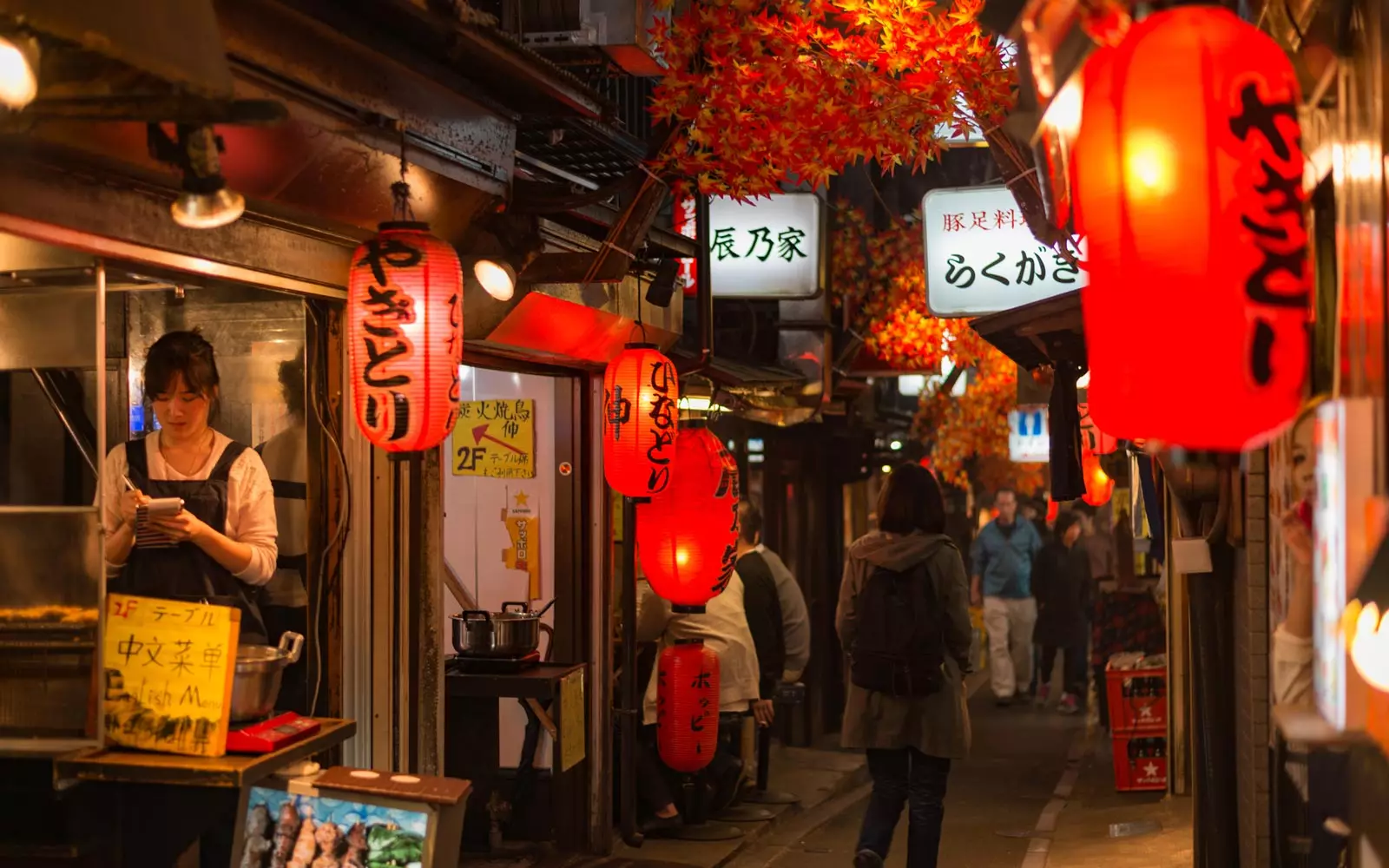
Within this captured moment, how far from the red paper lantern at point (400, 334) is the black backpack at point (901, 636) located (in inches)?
146

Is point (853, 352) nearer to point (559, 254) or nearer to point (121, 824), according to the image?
point (559, 254)

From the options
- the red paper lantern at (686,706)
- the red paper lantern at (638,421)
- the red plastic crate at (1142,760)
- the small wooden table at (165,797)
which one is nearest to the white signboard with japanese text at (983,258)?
the red paper lantern at (638,421)

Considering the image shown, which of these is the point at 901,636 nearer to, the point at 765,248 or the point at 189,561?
the point at 189,561

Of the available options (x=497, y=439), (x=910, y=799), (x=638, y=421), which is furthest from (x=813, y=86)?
(x=910, y=799)

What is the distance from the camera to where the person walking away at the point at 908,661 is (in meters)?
9.38

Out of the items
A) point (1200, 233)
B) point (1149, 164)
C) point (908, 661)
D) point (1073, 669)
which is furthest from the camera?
point (1073, 669)

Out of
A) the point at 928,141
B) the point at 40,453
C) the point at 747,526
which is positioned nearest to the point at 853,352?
the point at 747,526

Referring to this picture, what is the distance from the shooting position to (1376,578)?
392 cm

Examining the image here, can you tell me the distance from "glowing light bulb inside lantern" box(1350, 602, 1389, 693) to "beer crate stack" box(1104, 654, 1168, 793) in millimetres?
10610

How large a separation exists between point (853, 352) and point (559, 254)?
33.3 feet

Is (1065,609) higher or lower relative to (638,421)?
lower

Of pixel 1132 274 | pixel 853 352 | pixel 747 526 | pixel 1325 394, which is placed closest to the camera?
pixel 1132 274

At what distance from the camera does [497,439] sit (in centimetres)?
1200

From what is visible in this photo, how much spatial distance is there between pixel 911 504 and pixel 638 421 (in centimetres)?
214
